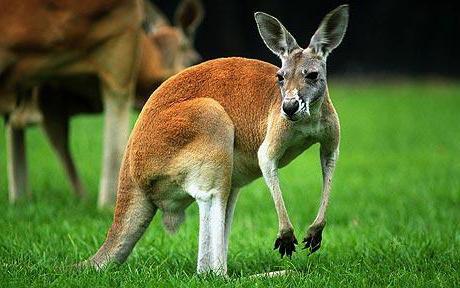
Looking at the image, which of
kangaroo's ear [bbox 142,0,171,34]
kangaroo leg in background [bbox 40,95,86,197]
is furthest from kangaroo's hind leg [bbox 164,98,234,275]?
kangaroo's ear [bbox 142,0,171,34]

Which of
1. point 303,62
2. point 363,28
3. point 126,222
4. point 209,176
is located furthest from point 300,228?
point 363,28

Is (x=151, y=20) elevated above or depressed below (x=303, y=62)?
below

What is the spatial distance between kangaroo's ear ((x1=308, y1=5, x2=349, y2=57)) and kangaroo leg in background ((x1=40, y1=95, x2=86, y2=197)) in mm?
3473

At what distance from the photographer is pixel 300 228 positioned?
6.23 meters

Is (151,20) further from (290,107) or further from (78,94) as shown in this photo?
(290,107)

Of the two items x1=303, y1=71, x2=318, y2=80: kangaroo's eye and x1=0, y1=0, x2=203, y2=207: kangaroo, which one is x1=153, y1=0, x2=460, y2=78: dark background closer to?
x1=0, y1=0, x2=203, y2=207: kangaroo

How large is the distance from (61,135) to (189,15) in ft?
6.25

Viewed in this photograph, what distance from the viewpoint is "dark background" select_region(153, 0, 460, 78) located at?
18672 millimetres

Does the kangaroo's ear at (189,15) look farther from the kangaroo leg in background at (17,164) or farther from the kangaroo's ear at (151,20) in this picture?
the kangaroo leg in background at (17,164)

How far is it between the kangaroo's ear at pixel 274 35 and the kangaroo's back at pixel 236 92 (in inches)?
6.2

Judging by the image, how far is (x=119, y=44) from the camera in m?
6.50

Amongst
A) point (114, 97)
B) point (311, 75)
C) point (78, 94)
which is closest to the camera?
point (311, 75)

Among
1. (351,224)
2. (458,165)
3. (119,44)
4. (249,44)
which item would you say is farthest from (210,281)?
(249,44)

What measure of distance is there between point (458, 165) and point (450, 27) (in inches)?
394
